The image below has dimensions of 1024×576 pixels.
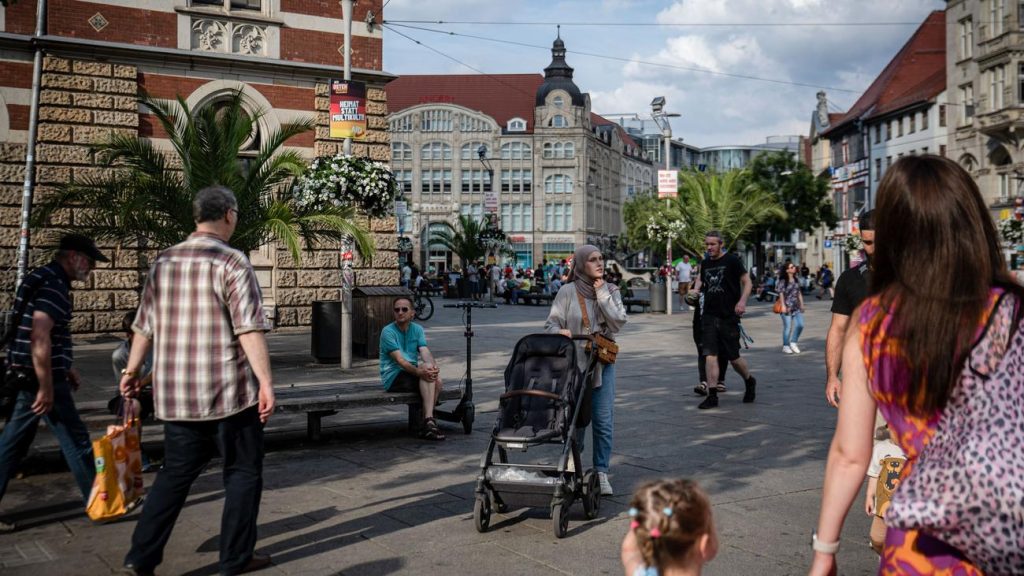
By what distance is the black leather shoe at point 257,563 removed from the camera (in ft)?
16.3

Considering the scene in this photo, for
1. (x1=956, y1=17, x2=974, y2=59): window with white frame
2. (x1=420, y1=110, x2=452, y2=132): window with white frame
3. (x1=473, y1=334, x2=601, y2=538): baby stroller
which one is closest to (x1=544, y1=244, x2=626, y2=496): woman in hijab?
(x1=473, y1=334, x2=601, y2=538): baby stroller

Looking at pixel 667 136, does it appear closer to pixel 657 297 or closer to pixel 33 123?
pixel 657 297

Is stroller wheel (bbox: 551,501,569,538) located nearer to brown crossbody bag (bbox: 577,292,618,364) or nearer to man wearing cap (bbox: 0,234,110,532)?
brown crossbody bag (bbox: 577,292,618,364)

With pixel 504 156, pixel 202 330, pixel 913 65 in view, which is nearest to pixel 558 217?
pixel 504 156

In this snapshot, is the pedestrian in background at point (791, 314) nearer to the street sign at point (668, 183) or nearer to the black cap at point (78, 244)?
the street sign at point (668, 183)

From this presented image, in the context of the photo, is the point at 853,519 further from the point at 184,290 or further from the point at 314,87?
the point at 314,87

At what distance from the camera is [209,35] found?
1998 centimetres

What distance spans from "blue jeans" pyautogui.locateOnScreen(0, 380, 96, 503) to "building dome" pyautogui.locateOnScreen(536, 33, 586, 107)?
87.3 m

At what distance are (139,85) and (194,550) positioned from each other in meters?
15.8

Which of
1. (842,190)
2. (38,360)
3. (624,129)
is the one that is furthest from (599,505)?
(624,129)

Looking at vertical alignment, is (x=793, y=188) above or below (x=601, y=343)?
above

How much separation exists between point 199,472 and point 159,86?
16511 mm

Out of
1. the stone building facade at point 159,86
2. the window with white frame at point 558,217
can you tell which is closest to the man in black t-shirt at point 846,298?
the stone building facade at point 159,86

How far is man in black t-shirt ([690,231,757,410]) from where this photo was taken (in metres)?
10.8
